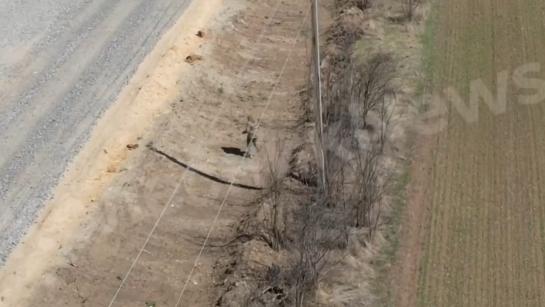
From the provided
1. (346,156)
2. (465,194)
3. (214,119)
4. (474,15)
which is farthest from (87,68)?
(474,15)

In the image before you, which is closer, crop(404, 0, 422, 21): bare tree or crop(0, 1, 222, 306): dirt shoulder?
crop(0, 1, 222, 306): dirt shoulder

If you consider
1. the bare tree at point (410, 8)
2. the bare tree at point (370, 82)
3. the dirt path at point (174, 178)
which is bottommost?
the dirt path at point (174, 178)

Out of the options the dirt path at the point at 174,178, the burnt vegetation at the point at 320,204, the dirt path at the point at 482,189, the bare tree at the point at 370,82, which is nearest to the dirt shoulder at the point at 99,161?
the dirt path at the point at 174,178

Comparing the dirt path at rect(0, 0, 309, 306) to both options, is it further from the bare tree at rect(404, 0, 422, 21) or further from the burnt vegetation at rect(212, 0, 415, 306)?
the bare tree at rect(404, 0, 422, 21)

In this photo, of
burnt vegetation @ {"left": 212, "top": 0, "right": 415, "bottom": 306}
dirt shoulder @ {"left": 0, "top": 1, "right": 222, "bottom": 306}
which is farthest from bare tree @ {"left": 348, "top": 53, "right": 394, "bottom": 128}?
dirt shoulder @ {"left": 0, "top": 1, "right": 222, "bottom": 306}

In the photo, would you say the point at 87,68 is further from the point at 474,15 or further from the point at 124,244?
the point at 474,15

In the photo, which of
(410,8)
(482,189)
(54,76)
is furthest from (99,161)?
(410,8)

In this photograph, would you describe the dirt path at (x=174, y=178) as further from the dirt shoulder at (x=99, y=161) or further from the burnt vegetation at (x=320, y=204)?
the burnt vegetation at (x=320, y=204)
